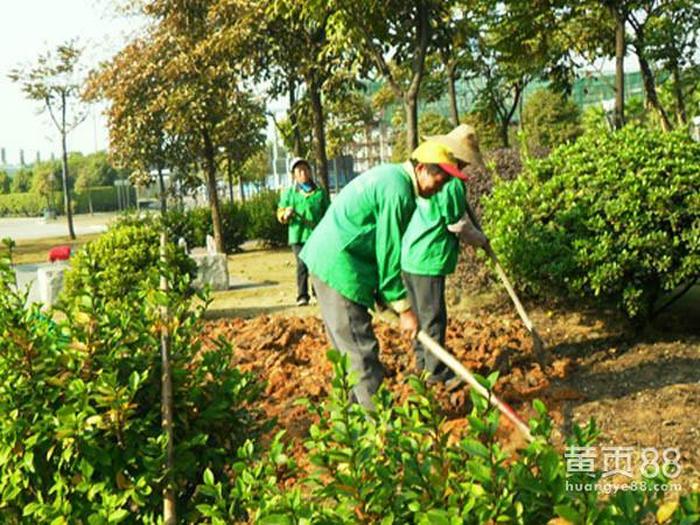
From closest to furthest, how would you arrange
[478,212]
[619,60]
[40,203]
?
[478,212] → [619,60] → [40,203]

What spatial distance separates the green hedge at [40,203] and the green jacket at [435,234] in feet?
235

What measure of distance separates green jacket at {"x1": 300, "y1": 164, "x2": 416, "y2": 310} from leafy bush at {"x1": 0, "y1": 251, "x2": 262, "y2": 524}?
4.00ft

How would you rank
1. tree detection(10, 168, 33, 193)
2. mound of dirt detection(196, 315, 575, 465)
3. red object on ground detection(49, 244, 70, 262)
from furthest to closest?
tree detection(10, 168, 33, 193) → red object on ground detection(49, 244, 70, 262) → mound of dirt detection(196, 315, 575, 465)

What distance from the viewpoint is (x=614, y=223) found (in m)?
6.42

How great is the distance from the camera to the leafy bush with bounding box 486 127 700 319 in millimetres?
6320

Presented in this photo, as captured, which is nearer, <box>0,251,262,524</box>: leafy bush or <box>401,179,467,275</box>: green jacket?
<box>0,251,262,524</box>: leafy bush

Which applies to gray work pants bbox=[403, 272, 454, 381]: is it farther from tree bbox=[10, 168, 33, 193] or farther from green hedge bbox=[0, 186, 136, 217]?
tree bbox=[10, 168, 33, 193]

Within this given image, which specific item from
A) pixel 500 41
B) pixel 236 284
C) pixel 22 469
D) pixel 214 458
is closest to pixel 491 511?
pixel 214 458

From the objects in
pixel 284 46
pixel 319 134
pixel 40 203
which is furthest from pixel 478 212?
pixel 40 203

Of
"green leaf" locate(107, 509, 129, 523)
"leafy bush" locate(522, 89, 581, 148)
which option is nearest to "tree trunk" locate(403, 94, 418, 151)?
"green leaf" locate(107, 509, 129, 523)

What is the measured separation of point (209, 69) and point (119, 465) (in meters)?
15.3

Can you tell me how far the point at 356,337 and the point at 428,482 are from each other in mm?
2439

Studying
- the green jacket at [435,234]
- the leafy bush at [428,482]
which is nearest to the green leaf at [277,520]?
the leafy bush at [428,482]

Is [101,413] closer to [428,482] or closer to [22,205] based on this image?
[428,482]
